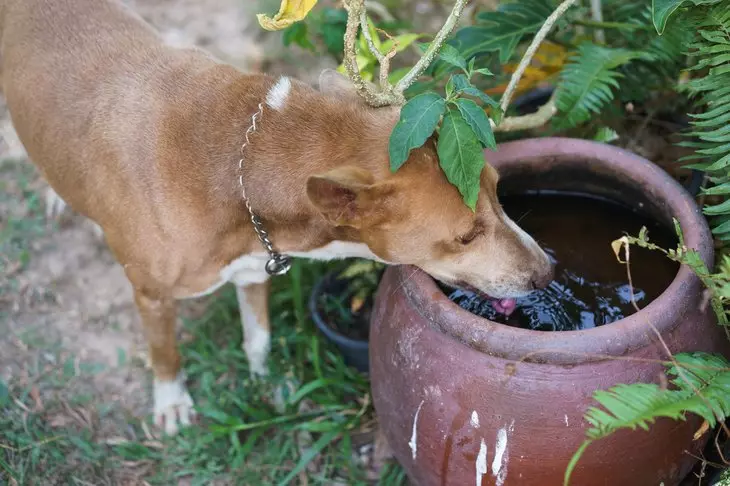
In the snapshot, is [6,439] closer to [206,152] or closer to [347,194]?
[206,152]

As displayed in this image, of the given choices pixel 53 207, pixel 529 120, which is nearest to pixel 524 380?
pixel 529 120

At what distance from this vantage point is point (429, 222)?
290cm

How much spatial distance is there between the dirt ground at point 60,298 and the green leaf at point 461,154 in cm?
218

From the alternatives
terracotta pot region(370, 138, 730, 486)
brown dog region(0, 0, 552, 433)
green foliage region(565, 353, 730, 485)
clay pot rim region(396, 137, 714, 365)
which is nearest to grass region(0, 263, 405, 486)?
brown dog region(0, 0, 552, 433)

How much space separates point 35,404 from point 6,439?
11.9 inches

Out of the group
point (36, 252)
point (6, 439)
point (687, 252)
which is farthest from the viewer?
point (36, 252)

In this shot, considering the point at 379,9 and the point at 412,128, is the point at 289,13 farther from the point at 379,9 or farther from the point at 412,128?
the point at 379,9

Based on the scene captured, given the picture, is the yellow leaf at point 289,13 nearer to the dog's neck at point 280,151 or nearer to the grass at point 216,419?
the dog's neck at point 280,151

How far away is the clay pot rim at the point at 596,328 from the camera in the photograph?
98.9 inches

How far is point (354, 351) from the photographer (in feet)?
13.6

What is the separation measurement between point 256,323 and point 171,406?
612mm

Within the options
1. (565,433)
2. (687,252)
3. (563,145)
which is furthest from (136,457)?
(687,252)

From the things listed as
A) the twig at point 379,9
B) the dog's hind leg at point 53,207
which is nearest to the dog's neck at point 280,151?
the twig at point 379,9

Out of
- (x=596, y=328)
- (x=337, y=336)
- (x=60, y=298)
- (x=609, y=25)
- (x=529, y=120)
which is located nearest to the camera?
(x=596, y=328)
